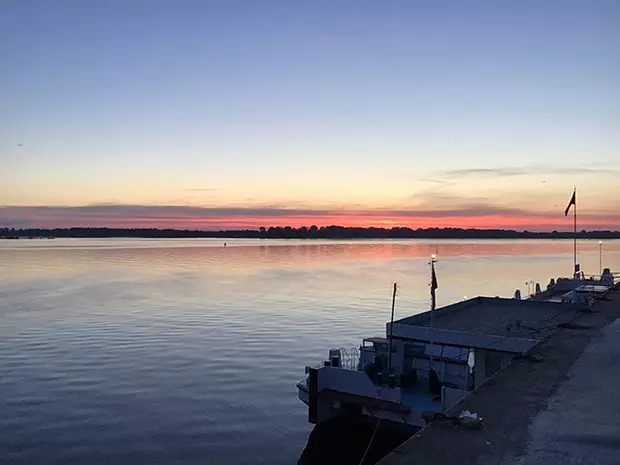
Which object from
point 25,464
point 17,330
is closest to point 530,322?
point 25,464

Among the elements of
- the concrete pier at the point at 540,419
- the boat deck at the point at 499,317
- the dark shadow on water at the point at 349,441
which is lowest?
the dark shadow on water at the point at 349,441

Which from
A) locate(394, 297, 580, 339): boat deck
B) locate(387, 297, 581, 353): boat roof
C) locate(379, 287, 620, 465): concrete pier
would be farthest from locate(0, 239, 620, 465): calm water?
locate(379, 287, 620, 465): concrete pier

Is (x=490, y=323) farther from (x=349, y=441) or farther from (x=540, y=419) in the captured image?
(x=540, y=419)

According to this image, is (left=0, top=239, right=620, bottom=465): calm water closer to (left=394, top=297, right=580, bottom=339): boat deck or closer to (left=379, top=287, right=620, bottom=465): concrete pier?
(left=394, top=297, right=580, bottom=339): boat deck

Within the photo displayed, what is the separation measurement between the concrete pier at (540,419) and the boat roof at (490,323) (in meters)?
2.76

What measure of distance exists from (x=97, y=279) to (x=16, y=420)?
216ft

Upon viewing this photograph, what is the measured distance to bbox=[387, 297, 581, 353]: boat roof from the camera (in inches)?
835

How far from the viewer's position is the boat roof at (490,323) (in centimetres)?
2120

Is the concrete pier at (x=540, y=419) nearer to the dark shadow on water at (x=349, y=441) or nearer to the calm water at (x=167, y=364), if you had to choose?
the dark shadow on water at (x=349, y=441)

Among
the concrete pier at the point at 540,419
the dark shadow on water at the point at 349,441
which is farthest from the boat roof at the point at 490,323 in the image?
the dark shadow on water at the point at 349,441

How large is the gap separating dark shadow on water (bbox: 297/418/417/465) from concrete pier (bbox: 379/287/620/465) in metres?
6.58

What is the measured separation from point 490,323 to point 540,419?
575 inches

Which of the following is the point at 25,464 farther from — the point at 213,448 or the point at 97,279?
the point at 97,279

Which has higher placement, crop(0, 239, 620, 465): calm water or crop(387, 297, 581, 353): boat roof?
crop(387, 297, 581, 353): boat roof
